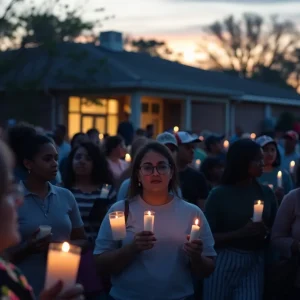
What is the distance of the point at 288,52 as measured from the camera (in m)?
61.6

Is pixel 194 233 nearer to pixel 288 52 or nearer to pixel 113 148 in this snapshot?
pixel 113 148

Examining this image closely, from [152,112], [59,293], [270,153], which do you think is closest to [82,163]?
[270,153]

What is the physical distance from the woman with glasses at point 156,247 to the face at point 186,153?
2447mm

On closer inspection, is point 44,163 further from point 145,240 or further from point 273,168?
point 273,168

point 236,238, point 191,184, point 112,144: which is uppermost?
point 112,144

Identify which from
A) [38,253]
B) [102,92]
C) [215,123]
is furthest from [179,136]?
[215,123]

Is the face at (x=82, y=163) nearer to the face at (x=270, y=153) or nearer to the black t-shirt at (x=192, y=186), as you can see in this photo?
the black t-shirt at (x=192, y=186)

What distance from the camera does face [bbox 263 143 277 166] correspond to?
803cm

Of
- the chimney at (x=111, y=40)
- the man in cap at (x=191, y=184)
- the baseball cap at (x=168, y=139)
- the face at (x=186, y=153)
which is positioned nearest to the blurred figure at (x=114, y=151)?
the baseball cap at (x=168, y=139)

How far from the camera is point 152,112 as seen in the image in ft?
96.6

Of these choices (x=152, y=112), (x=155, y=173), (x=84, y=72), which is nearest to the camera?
(x=155, y=173)

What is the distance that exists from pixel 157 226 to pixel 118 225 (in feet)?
0.92

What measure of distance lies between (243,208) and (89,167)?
1.73 metres

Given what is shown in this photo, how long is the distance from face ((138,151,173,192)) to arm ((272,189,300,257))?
4.12 feet
